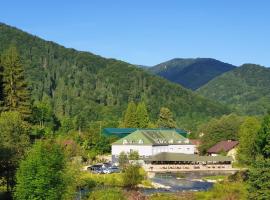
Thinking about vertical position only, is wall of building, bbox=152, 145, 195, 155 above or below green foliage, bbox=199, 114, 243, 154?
below

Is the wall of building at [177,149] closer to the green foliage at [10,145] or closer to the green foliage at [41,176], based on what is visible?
the green foliage at [10,145]

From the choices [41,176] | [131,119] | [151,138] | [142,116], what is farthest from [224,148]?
[41,176]

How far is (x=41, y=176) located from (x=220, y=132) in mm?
82439

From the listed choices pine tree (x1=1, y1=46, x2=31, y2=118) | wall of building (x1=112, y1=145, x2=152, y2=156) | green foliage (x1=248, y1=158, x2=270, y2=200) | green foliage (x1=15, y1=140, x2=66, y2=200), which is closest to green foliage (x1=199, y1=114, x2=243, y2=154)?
wall of building (x1=112, y1=145, x2=152, y2=156)

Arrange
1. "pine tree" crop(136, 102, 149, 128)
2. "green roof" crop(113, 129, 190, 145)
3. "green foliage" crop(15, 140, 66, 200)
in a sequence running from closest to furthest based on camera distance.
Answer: "green foliage" crop(15, 140, 66, 200) → "green roof" crop(113, 129, 190, 145) → "pine tree" crop(136, 102, 149, 128)

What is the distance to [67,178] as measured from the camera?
120 ft

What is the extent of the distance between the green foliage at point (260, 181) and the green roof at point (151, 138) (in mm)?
56798

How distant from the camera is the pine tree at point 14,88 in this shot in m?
62.7

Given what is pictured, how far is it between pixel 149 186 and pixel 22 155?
73.7 ft

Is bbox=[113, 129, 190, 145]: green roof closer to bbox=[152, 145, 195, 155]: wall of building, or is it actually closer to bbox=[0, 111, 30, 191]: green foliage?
bbox=[152, 145, 195, 155]: wall of building

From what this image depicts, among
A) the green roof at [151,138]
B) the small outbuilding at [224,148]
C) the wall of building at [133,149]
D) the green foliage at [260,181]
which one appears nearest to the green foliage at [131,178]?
the green foliage at [260,181]

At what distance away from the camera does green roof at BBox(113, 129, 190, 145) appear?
329 feet

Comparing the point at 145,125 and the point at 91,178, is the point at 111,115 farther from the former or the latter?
the point at 91,178

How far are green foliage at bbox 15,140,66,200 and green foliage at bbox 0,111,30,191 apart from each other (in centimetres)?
486
